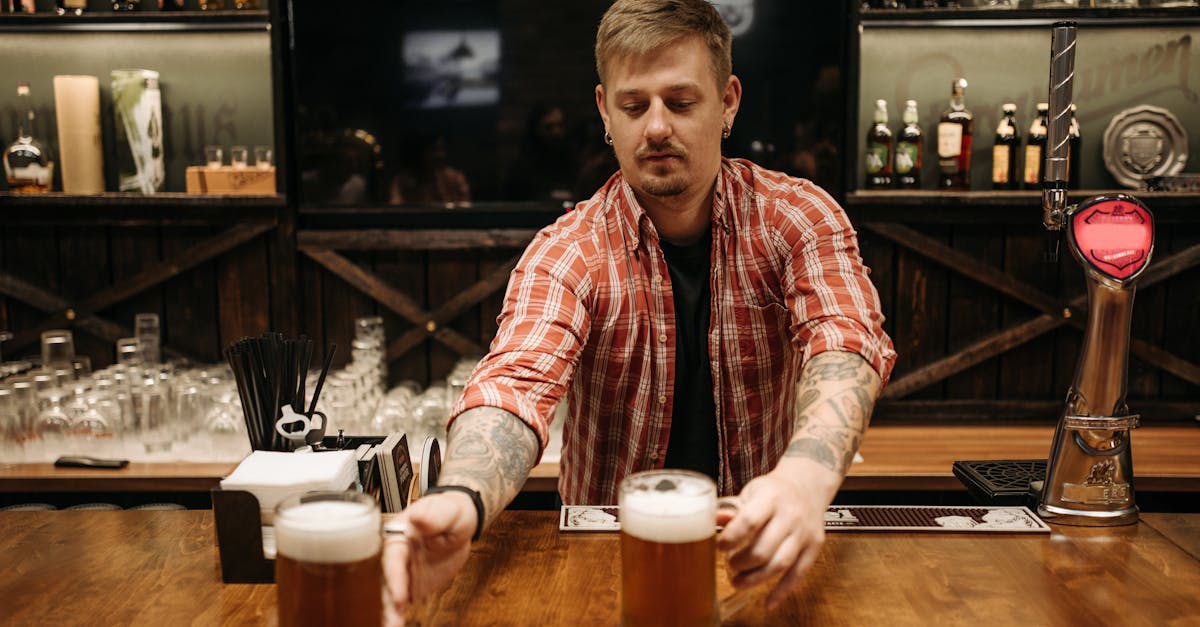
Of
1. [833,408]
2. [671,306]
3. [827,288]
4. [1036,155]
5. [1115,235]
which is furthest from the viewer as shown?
[1036,155]

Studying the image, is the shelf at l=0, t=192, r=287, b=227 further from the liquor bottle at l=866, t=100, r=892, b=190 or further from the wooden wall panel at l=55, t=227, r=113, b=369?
the liquor bottle at l=866, t=100, r=892, b=190

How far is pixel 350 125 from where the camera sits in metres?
3.12

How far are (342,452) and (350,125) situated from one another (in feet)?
6.59

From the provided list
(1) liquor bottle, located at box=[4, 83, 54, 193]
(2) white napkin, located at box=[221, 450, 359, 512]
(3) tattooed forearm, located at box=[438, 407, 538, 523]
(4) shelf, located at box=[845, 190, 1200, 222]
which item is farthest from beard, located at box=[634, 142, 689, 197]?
(1) liquor bottle, located at box=[4, 83, 54, 193]

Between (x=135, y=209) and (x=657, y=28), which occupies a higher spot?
(x=657, y=28)

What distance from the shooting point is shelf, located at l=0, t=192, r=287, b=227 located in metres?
3.07

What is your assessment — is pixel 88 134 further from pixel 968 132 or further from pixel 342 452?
pixel 968 132

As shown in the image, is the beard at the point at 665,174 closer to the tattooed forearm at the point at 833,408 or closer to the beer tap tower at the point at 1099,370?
the tattooed forearm at the point at 833,408

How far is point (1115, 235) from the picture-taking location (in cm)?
146

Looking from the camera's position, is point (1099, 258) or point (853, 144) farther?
point (853, 144)

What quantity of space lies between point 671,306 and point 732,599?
0.77 metres

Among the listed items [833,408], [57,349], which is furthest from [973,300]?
[57,349]

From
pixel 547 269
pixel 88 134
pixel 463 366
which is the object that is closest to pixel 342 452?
pixel 547 269

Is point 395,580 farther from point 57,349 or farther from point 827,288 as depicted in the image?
point 57,349
